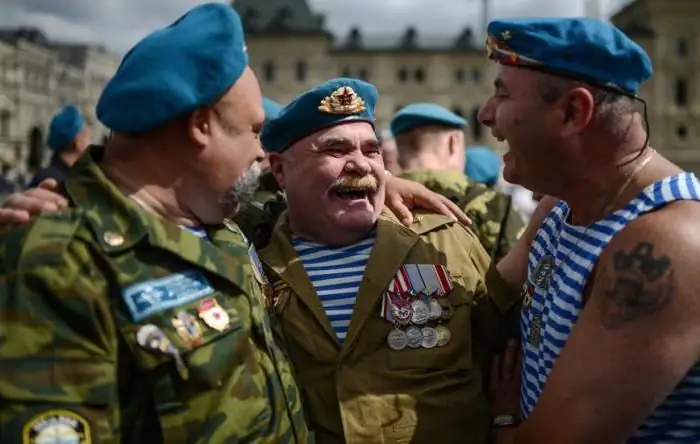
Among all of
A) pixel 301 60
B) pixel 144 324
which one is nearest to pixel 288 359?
pixel 144 324

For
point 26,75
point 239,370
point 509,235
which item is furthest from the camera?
point 26,75

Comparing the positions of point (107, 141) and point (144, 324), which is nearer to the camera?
point (144, 324)

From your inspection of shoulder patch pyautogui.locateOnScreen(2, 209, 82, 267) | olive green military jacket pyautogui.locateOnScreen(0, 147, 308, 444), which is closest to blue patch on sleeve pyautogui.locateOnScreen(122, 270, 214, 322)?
olive green military jacket pyautogui.locateOnScreen(0, 147, 308, 444)

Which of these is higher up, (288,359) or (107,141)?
(107,141)

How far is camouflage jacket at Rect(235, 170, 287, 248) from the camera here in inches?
124

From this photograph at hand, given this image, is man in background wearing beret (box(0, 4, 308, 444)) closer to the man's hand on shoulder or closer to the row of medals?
the man's hand on shoulder

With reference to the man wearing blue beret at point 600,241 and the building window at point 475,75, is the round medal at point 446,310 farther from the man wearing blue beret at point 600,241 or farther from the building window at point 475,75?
the building window at point 475,75

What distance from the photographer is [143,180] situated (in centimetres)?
210

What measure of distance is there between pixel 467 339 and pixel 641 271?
93 cm

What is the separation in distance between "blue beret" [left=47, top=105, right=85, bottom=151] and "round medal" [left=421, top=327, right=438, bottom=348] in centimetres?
479

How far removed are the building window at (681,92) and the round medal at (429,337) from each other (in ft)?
209

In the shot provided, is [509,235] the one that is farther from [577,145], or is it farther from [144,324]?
[144,324]

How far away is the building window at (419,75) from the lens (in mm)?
61844

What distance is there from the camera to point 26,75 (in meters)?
46.6
